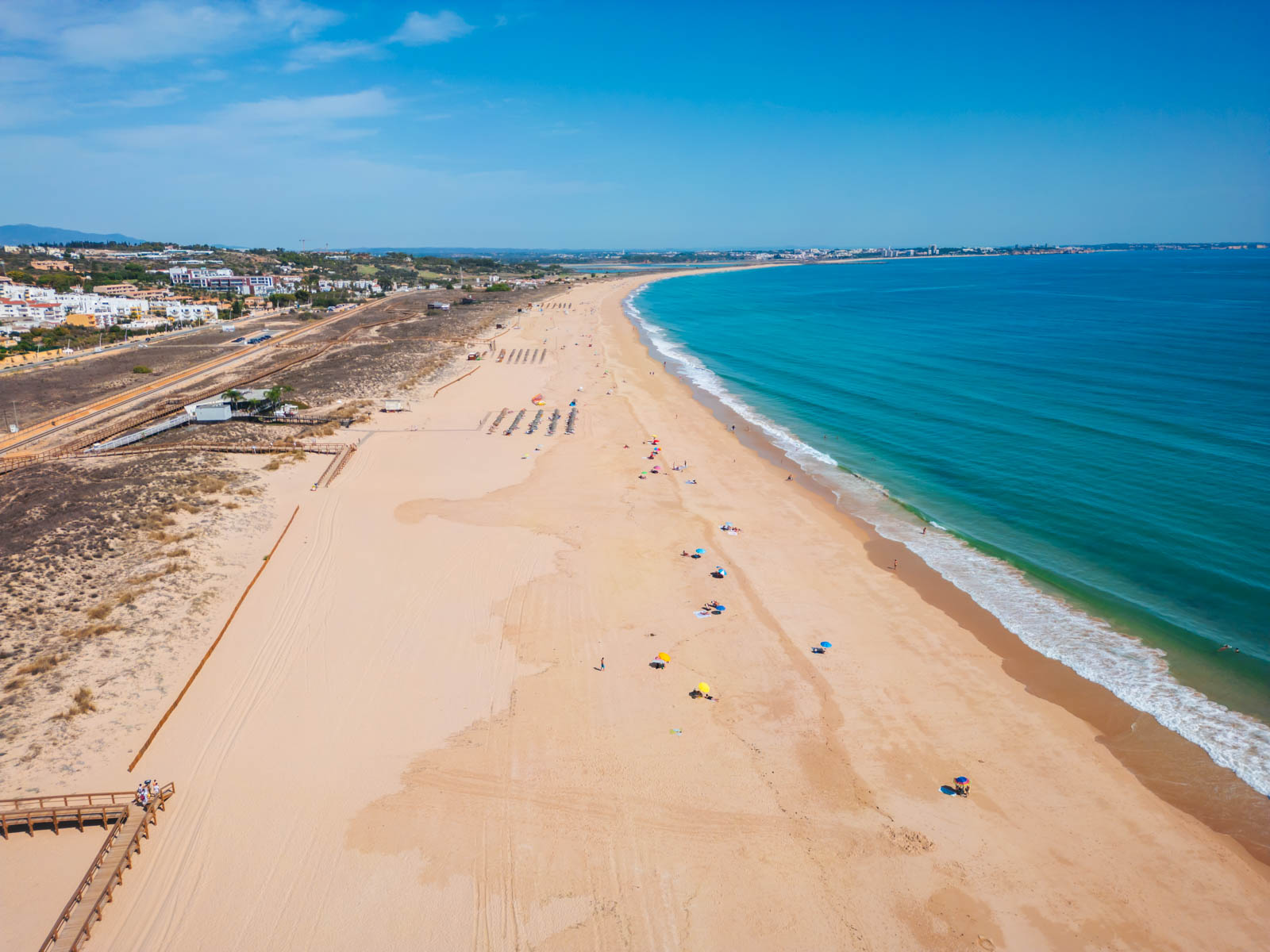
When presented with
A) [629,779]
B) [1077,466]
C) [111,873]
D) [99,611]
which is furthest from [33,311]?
[1077,466]

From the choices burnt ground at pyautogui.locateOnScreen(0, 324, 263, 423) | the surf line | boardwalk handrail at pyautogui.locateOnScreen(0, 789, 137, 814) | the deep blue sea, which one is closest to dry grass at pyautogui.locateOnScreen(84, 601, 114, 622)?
the surf line

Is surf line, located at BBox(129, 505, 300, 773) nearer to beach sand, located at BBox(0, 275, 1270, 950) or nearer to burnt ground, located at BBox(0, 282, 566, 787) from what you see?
beach sand, located at BBox(0, 275, 1270, 950)

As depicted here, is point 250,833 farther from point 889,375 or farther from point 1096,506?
point 889,375

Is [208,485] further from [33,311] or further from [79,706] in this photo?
[33,311]

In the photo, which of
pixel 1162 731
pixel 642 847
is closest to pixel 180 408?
pixel 642 847

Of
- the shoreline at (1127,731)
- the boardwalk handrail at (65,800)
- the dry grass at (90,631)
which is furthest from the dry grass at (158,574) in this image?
the shoreline at (1127,731)
